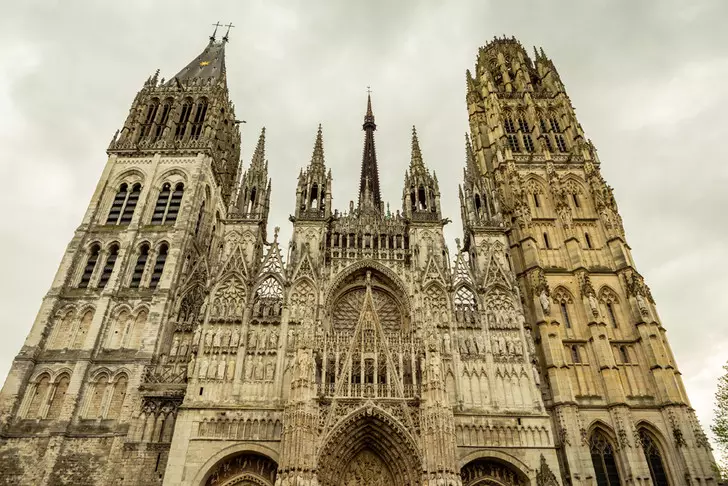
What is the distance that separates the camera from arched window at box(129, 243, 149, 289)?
28.0 metres

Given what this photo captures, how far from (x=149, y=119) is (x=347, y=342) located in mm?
24409

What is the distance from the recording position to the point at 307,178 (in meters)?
30.7

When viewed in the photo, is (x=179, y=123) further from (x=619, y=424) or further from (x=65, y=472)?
(x=619, y=424)

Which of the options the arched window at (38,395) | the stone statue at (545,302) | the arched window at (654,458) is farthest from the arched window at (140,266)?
the arched window at (654,458)

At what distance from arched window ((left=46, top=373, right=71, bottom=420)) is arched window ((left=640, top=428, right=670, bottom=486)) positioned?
28.9 m

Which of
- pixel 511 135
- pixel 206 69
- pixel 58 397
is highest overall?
pixel 206 69

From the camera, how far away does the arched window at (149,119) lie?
34.9 metres

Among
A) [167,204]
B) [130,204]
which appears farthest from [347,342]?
[130,204]

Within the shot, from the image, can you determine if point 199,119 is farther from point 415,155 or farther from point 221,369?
point 221,369

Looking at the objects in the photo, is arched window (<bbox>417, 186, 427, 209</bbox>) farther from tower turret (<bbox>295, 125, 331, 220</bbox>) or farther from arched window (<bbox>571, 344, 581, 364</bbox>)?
arched window (<bbox>571, 344, 581, 364</bbox>)

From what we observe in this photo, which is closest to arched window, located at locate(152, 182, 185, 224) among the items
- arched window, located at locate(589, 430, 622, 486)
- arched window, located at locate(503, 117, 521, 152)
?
arched window, located at locate(503, 117, 521, 152)

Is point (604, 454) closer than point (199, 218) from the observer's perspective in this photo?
Yes

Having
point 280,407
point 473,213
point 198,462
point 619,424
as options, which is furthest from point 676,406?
point 198,462

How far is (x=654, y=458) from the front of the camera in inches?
933
